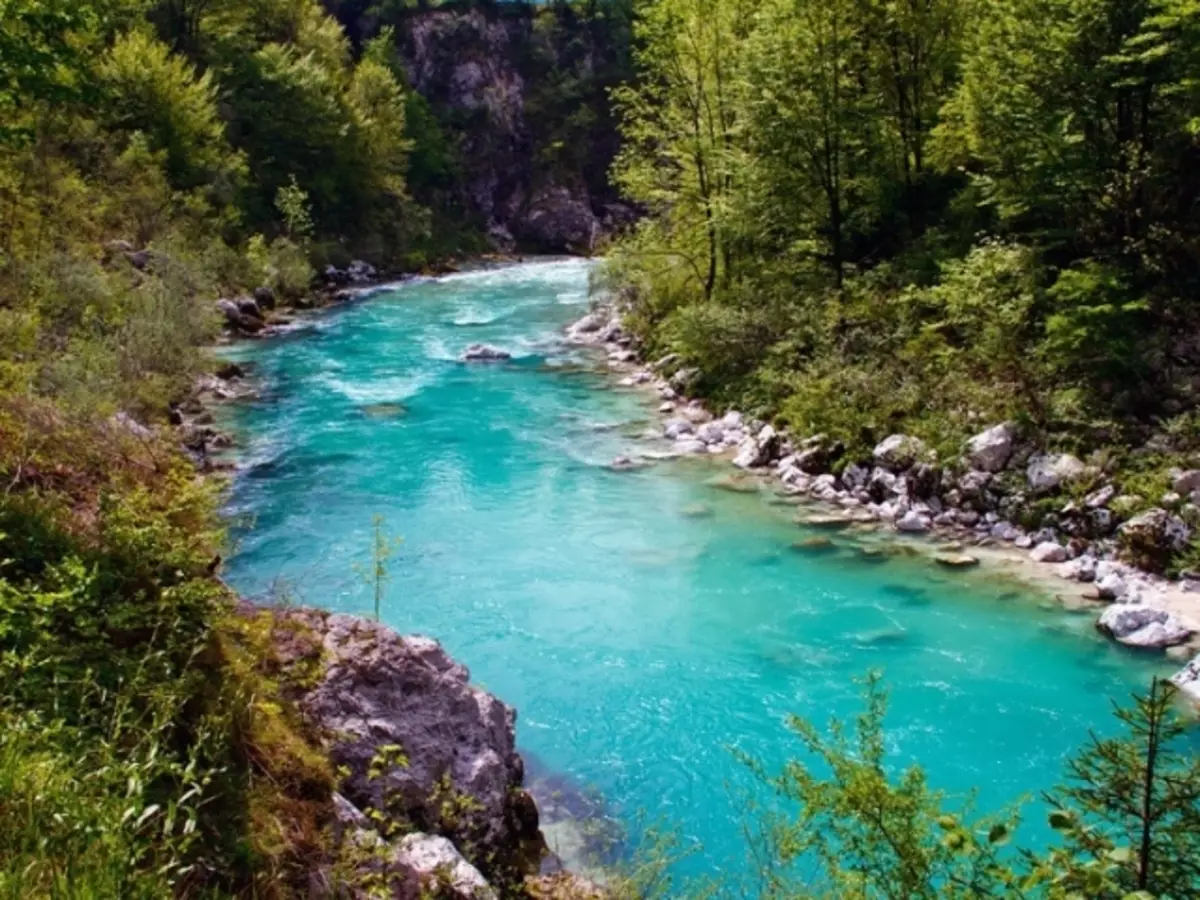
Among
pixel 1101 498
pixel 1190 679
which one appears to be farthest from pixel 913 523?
pixel 1190 679

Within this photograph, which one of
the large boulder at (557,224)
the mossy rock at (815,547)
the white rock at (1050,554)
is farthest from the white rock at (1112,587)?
the large boulder at (557,224)

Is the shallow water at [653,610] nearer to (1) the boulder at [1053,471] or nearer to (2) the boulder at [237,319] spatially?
(1) the boulder at [1053,471]

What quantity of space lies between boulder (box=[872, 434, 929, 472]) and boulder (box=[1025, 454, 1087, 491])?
168 centimetres

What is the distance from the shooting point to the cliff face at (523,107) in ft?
220

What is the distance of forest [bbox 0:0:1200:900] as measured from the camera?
3.77m

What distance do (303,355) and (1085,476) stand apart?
837 inches

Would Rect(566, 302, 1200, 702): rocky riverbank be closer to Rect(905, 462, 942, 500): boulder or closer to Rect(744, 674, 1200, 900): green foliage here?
Rect(905, 462, 942, 500): boulder

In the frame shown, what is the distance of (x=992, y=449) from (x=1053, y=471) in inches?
39.7

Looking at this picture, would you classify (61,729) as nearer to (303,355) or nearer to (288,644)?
(288,644)

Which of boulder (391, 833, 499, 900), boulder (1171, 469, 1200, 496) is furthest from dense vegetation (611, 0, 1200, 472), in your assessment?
boulder (391, 833, 499, 900)

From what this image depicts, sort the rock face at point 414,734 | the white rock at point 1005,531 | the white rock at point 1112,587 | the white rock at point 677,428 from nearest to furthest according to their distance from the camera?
1. the rock face at point 414,734
2. the white rock at point 1112,587
3. the white rock at point 1005,531
4. the white rock at point 677,428

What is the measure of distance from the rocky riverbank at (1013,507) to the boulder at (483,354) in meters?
9.86

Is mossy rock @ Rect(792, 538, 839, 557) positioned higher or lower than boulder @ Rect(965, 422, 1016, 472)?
lower

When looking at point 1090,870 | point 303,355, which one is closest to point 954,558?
point 1090,870
